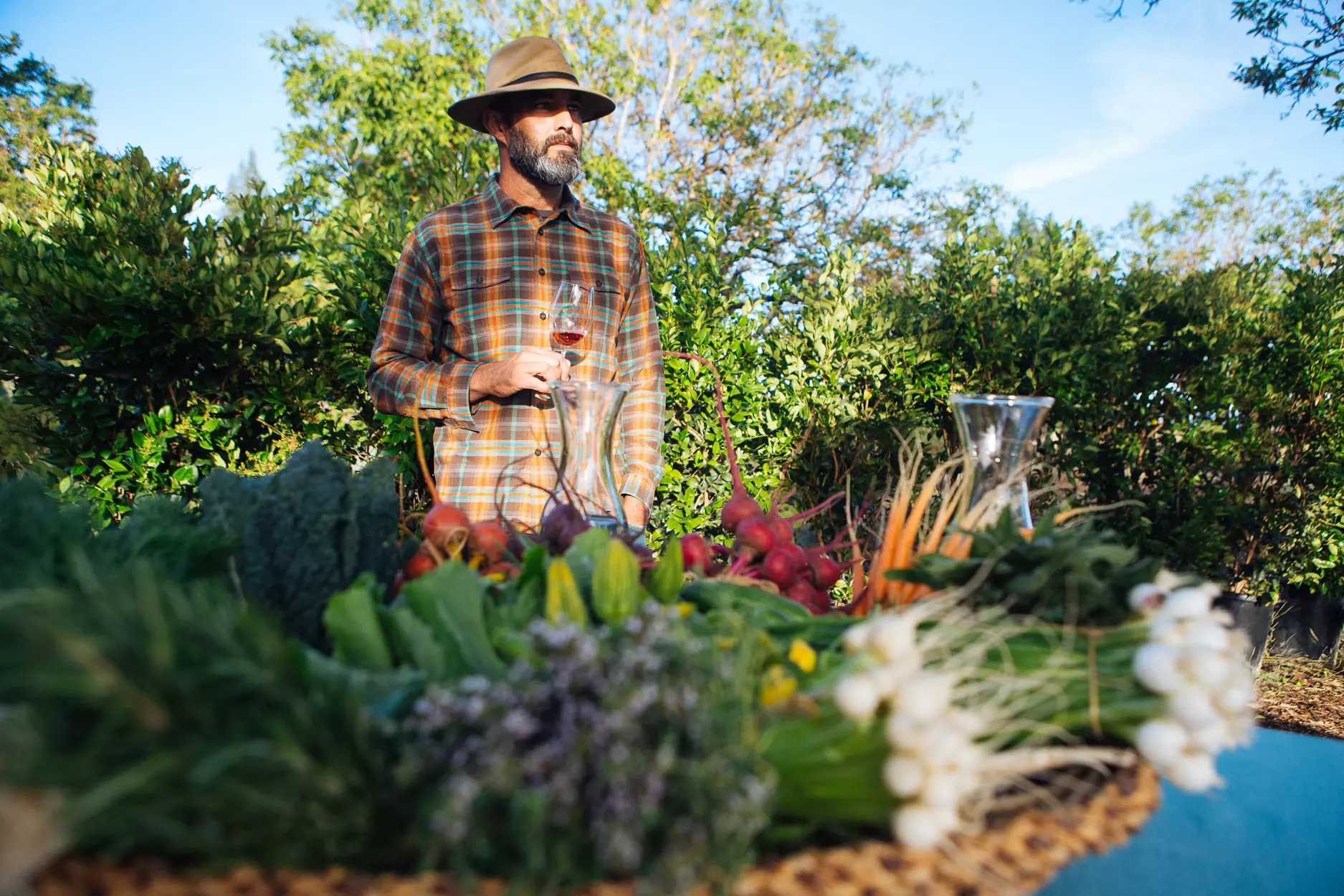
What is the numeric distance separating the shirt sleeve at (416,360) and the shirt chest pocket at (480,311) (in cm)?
6

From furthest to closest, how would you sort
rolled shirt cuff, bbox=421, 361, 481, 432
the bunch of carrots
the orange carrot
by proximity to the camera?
rolled shirt cuff, bbox=421, 361, 481, 432 < the orange carrot < the bunch of carrots

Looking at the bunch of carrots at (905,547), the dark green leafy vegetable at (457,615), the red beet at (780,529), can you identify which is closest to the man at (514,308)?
the red beet at (780,529)

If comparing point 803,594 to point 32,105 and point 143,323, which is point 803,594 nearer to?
point 143,323

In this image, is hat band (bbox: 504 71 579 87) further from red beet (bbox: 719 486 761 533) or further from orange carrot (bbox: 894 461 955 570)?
orange carrot (bbox: 894 461 955 570)

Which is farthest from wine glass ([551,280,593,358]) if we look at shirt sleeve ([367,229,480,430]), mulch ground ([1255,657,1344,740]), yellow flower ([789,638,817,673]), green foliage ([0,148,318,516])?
mulch ground ([1255,657,1344,740])

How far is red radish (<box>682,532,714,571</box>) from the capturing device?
4.44 feet

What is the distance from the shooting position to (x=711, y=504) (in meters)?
4.21

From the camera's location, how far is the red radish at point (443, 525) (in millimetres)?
1252

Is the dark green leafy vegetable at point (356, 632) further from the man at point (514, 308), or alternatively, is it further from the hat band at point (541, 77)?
the hat band at point (541, 77)

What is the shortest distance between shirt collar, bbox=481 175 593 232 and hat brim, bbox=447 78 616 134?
19cm

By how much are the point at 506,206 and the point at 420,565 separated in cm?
188

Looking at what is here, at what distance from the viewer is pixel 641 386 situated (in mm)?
2836

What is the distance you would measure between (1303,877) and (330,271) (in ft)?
12.0

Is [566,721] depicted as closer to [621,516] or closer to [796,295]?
[621,516]
